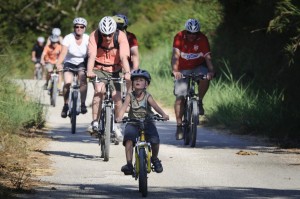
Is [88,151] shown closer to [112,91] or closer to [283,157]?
[112,91]

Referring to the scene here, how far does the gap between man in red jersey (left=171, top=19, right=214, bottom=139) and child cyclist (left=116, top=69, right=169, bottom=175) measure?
452 cm

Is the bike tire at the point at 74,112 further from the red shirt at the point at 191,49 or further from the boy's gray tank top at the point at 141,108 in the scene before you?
the boy's gray tank top at the point at 141,108

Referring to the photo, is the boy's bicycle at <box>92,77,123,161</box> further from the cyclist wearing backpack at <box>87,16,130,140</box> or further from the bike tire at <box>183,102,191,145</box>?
the bike tire at <box>183,102,191,145</box>

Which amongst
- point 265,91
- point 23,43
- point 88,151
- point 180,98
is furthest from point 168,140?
point 23,43

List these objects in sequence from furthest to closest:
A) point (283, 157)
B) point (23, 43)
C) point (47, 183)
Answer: point (23, 43) < point (283, 157) < point (47, 183)

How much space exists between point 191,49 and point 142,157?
599 cm

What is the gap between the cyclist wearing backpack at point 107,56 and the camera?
15.1m

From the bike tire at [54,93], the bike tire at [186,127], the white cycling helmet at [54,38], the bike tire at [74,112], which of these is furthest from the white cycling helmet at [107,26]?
the white cycling helmet at [54,38]

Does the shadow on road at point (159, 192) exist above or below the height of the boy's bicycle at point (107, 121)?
below

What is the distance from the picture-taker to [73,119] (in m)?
18.9

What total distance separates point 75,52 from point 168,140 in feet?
9.45

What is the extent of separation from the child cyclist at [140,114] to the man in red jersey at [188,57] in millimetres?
4522

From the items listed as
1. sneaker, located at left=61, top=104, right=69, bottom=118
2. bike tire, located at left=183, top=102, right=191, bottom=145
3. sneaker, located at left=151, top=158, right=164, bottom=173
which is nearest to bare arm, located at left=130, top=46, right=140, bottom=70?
bike tire, located at left=183, top=102, right=191, bottom=145

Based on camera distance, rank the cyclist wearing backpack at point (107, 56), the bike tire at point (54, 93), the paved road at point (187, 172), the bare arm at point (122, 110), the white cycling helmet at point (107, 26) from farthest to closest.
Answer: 1. the bike tire at point (54, 93)
2. the cyclist wearing backpack at point (107, 56)
3. the white cycling helmet at point (107, 26)
4. the bare arm at point (122, 110)
5. the paved road at point (187, 172)
